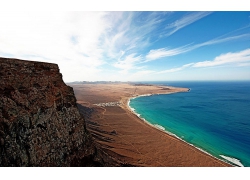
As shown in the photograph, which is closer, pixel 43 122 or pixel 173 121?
pixel 43 122

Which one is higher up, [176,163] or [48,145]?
[48,145]

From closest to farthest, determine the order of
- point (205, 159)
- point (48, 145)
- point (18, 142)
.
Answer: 1. point (18, 142)
2. point (48, 145)
3. point (205, 159)

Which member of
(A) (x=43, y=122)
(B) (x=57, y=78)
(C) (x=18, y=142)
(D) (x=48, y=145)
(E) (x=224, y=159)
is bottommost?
(E) (x=224, y=159)

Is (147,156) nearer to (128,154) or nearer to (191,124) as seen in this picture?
(128,154)

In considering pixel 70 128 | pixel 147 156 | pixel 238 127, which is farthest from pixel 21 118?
pixel 238 127
